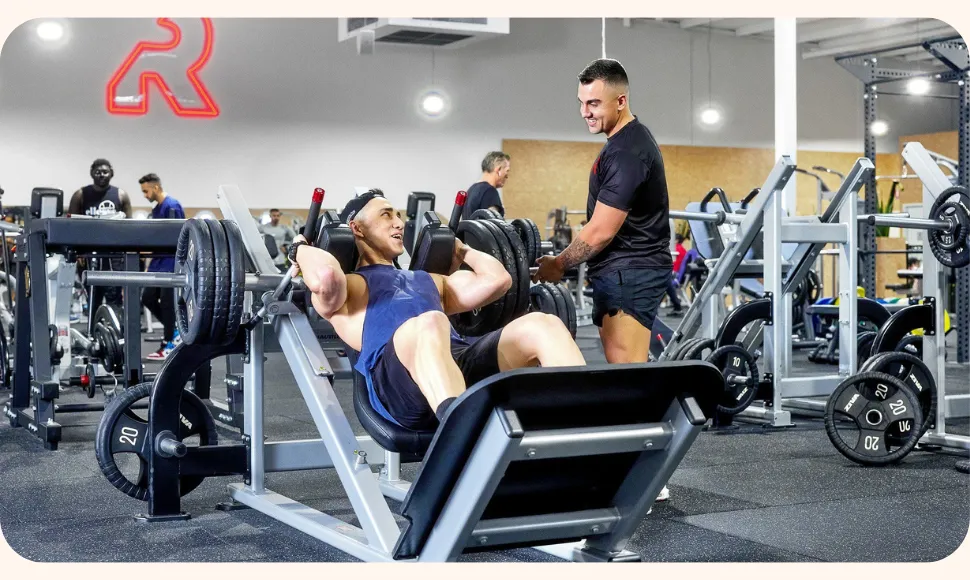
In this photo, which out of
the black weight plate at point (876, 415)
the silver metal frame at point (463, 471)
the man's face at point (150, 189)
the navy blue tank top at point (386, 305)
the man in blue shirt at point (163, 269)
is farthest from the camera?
the man's face at point (150, 189)

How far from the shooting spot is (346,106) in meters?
11.5

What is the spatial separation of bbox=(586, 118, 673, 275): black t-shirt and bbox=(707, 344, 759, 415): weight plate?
5.03ft

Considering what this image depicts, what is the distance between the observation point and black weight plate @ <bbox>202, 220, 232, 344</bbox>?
254 cm

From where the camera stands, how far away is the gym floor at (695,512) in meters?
2.49

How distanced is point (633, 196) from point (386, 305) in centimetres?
70

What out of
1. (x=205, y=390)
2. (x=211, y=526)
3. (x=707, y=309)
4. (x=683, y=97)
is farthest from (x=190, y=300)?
(x=683, y=97)

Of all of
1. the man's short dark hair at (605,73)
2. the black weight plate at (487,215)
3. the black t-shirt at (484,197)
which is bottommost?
the black weight plate at (487,215)

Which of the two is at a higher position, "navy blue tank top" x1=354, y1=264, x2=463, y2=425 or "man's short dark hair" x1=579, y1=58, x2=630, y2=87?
"man's short dark hair" x1=579, y1=58, x2=630, y2=87

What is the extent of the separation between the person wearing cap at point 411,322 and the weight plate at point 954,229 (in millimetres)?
2081

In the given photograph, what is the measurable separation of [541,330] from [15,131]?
9122mm

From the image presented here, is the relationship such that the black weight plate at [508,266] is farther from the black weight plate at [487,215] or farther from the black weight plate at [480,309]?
the black weight plate at [487,215]

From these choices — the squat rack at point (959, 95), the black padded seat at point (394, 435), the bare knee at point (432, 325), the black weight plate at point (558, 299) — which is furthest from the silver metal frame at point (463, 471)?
the squat rack at point (959, 95)

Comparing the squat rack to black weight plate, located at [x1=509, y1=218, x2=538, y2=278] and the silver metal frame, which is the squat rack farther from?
the silver metal frame

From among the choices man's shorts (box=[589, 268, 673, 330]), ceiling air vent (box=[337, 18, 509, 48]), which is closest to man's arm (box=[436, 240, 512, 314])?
man's shorts (box=[589, 268, 673, 330])
